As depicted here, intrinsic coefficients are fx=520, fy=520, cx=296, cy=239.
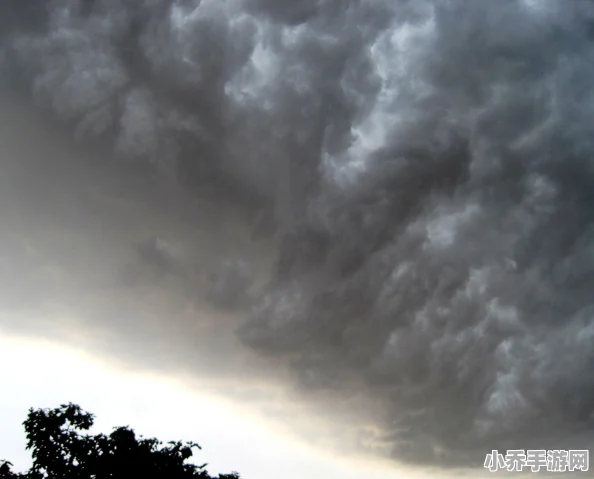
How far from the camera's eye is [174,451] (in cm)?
4678

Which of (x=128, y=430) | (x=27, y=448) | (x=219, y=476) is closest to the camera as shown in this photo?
(x=27, y=448)

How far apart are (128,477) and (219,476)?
11.5m

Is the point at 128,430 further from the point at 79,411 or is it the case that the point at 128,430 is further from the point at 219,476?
the point at 219,476

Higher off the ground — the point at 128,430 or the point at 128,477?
the point at 128,430

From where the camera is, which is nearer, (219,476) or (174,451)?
(174,451)

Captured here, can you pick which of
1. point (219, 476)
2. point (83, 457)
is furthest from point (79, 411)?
point (219, 476)

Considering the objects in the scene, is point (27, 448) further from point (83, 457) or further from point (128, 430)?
point (128, 430)

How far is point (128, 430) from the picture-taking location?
148ft

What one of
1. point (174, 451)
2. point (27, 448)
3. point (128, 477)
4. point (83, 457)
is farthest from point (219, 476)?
point (27, 448)

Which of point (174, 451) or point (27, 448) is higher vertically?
point (174, 451)

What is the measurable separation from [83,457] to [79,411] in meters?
Answer: 3.59

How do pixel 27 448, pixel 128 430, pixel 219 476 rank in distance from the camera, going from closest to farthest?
pixel 27 448 → pixel 128 430 → pixel 219 476

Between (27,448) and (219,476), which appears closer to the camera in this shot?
(27,448)

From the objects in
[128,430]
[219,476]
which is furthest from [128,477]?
[219,476]
